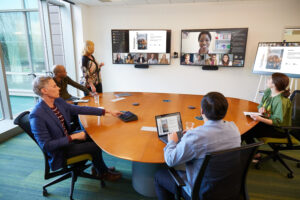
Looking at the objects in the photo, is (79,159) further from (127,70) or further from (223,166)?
(127,70)

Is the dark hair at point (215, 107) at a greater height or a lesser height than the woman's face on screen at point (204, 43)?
lesser

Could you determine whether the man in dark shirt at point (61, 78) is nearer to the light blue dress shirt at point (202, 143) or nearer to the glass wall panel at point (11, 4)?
the light blue dress shirt at point (202, 143)

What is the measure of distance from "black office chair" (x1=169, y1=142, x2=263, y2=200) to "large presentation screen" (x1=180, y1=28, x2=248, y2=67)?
11.9ft

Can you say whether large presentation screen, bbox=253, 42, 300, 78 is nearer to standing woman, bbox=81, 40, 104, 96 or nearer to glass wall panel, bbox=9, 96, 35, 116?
standing woman, bbox=81, 40, 104, 96

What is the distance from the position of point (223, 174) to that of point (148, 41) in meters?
4.12

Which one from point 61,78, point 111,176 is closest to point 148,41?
point 61,78

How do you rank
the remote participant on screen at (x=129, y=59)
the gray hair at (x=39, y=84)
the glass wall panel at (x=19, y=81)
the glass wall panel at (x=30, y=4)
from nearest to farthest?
the gray hair at (x=39, y=84)
the glass wall panel at (x=30, y=4)
the remote participant on screen at (x=129, y=59)
the glass wall panel at (x=19, y=81)

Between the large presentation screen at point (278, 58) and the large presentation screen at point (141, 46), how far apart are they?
6.55 ft

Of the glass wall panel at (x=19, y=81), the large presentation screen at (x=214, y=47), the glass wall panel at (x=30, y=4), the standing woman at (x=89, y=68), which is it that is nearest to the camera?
the standing woman at (x=89, y=68)

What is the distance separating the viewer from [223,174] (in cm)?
109

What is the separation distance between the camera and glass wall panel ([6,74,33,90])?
5.36m

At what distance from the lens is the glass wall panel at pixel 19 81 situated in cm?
536

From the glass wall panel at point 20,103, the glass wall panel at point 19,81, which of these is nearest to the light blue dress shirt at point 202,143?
the glass wall panel at point 20,103

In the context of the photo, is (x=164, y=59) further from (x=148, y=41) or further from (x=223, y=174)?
(x=223, y=174)
